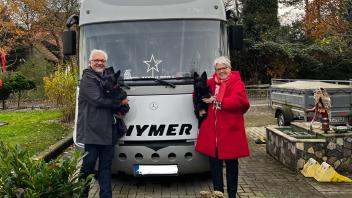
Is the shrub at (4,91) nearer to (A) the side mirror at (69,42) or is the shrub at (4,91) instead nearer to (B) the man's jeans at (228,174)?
(A) the side mirror at (69,42)

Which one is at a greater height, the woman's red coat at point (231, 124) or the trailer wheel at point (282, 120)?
the woman's red coat at point (231, 124)

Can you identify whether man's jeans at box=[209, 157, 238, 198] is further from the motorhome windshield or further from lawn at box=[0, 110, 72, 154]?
lawn at box=[0, 110, 72, 154]

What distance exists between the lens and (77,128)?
18.9 ft

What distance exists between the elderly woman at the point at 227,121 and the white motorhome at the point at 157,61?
2.26ft

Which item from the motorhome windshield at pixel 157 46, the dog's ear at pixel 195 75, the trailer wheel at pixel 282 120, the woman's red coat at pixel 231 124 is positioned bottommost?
the trailer wheel at pixel 282 120

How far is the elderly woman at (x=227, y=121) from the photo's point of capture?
5809 millimetres

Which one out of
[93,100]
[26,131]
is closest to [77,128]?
[93,100]

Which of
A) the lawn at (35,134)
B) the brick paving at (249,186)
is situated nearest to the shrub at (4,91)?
the lawn at (35,134)

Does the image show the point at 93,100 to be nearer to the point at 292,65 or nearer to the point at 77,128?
the point at 77,128

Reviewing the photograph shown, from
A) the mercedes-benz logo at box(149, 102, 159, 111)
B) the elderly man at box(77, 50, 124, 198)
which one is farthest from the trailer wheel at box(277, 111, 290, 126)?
the elderly man at box(77, 50, 124, 198)

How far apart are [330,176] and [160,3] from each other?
12.8ft

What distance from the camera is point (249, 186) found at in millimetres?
7266

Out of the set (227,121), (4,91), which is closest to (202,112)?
(227,121)

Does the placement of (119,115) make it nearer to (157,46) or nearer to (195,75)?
(195,75)
